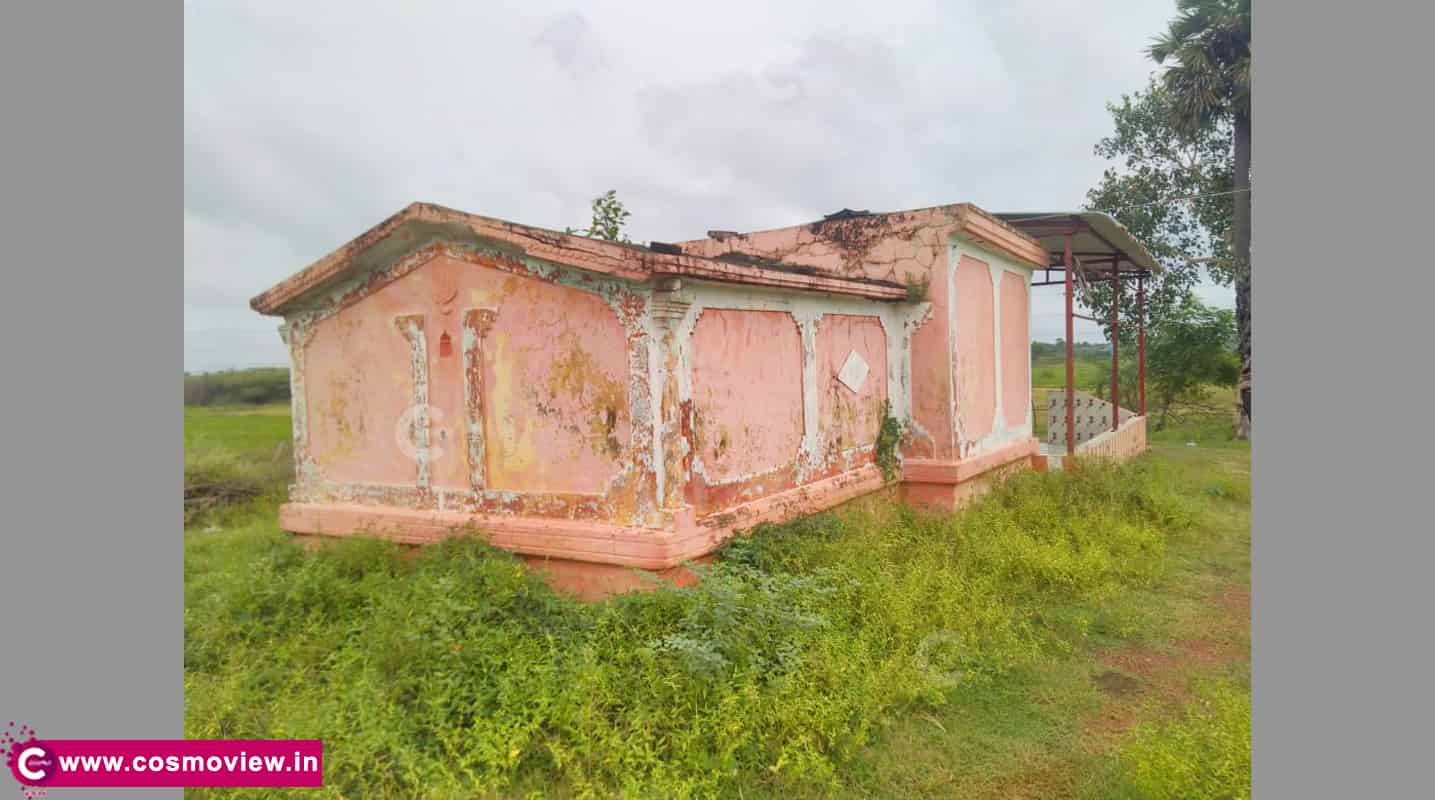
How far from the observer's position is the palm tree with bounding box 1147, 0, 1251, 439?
15.6 meters

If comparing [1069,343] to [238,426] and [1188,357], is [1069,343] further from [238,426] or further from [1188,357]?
[1188,357]

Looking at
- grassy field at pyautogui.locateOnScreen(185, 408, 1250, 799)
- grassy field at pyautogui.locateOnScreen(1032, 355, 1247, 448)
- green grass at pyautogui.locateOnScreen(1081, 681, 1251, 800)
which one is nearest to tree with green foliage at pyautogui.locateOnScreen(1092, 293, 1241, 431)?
grassy field at pyautogui.locateOnScreen(1032, 355, 1247, 448)

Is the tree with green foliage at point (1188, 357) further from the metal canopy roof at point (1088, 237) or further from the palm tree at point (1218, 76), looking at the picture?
the metal canopy roof at point (1088, 237)

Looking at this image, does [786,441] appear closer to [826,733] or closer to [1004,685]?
[1004,685]

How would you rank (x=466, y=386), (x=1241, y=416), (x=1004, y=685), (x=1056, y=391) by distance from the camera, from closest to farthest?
(x=1004, y=685), (x=466, y=386), (x=1056, y=391), (x=1241, y=416)

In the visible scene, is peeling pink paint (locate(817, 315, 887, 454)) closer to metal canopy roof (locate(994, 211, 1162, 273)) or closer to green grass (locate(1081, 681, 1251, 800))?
metal canopy roof (locate(994, 211, 1162, 273))

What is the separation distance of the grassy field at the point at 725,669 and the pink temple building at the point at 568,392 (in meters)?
0.40

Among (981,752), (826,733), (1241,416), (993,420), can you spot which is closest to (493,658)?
(826,733)

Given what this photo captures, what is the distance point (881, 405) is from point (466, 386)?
426 centimetres

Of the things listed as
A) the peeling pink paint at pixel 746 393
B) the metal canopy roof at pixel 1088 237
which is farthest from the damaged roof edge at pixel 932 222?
the peeling pink paint at pixel 746 393

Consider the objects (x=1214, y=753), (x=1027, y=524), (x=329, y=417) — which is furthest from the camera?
(x=1027, y=524)

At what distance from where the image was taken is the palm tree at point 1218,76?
1558cm

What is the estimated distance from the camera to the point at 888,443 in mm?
8234

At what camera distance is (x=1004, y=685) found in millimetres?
4840
